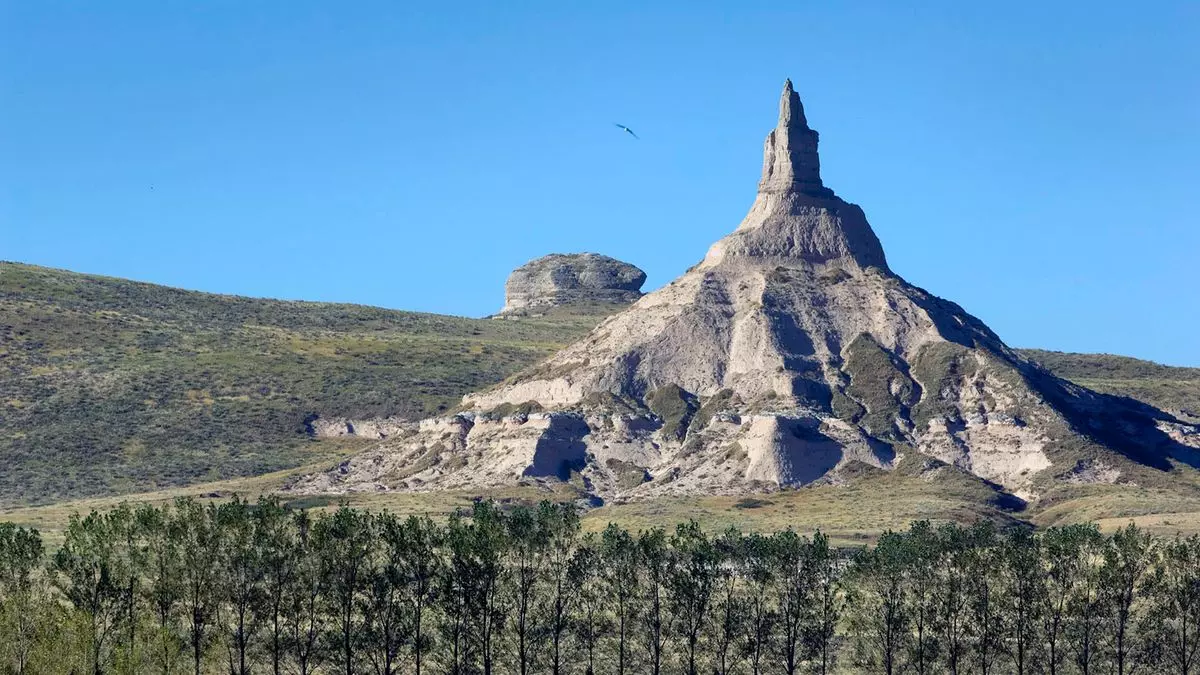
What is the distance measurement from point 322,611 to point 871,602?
33.4m

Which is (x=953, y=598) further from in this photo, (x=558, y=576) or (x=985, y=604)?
(x=558, y=576)

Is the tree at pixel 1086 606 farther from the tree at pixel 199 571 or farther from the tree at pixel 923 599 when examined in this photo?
the tree at pixel 199 571

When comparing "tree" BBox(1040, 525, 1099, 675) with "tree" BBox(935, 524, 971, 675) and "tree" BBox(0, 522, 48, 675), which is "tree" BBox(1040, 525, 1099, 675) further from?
"tree" BBox(0, 522, 48, 675)

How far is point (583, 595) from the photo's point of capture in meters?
111

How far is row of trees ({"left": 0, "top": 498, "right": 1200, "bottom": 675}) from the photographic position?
103250mm

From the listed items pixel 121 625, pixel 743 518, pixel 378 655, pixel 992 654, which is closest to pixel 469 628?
pixel 378 655

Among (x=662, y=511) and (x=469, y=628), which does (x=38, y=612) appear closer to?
(x=469, y=628)

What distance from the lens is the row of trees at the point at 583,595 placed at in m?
103

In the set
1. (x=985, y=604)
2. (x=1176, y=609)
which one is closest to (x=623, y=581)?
(x=985, y=604)

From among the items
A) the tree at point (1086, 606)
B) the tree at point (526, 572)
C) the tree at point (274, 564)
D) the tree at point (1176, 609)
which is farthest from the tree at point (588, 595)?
the tree at point (1176, 609)

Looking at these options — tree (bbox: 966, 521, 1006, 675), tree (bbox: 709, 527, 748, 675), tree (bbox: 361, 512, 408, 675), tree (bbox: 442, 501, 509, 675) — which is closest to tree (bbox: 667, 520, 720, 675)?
tree (bbox: 709, 527, 748, 675)

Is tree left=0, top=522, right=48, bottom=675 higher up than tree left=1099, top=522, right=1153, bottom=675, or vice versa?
tree left=1099, top=522, right=1153, bottom=675

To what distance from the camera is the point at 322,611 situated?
105m

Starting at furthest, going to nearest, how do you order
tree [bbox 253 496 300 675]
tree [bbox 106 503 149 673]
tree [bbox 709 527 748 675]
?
tree [bbox 709 527 748 675] < tree [bbox 253 496 300 675] < tree [bbox 106 503 149 673]
